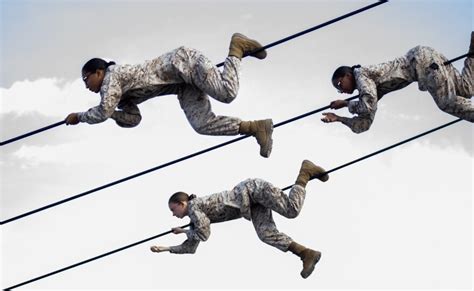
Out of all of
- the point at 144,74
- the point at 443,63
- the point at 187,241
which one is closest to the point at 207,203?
the point at 187,241

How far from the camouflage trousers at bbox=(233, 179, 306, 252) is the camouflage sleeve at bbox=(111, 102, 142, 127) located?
1173 millimetres

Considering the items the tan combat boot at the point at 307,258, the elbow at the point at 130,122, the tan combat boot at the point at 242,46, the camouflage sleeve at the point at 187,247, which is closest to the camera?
the tan combat boot at the point at 242,46

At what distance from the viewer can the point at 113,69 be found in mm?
13648

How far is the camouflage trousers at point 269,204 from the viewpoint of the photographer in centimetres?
1375

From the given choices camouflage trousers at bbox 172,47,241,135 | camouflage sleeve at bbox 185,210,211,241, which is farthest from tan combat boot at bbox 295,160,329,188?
camouflage sleeve at bbox 185,210,211,241

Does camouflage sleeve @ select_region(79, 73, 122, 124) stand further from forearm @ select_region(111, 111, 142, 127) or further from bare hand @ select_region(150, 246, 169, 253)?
bare hand @ select_region(150, 246, 169, 253)

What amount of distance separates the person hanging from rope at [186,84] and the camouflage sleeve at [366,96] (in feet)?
2.81

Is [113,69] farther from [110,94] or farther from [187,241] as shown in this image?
[187,241]

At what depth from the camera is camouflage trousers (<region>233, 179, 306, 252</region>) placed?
13.8 meters

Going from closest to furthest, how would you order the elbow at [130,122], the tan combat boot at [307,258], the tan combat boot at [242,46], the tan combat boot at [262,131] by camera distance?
1. the tan combat boot at [242,46]
2. the tan combat boot at [262,131]
3. the tan combat boot at [307,258]
4. the elbow at [130,122]

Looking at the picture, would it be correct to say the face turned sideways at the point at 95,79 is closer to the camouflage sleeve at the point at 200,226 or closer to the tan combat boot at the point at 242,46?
the tan combat boot at the point at 242,46

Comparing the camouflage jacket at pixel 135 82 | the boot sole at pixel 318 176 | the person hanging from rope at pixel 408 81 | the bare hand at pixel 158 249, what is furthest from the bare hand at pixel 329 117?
the bare hand at pixel 158 249

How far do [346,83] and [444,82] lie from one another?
921mm

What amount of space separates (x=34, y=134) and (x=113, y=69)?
3.24 feet
